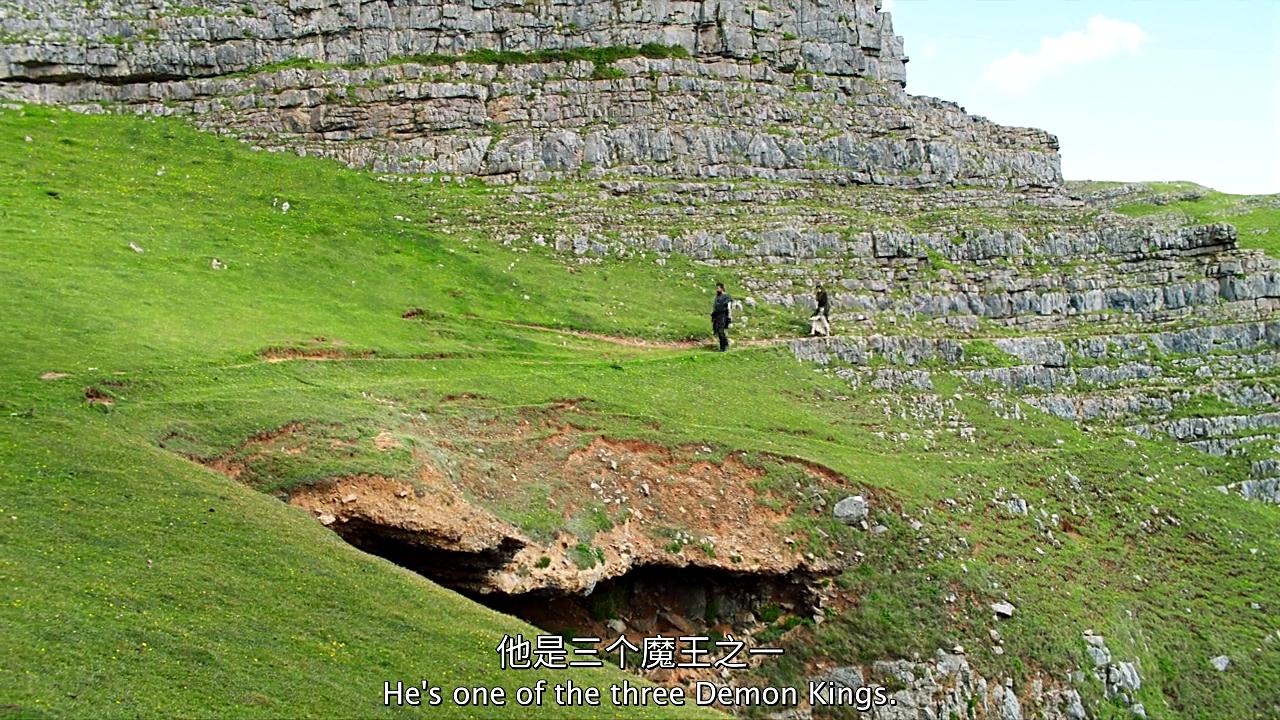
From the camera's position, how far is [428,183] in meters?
51.4

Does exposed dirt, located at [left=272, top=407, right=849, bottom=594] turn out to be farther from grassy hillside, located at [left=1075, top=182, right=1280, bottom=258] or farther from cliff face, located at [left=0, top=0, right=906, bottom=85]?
grassy hillside, located at [left=1075, top=182, right=1280, bottom=258]

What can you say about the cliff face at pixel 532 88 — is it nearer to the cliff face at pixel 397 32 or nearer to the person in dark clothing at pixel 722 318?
the cliff face at pixel 397 32

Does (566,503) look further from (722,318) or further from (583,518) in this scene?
(722,318)

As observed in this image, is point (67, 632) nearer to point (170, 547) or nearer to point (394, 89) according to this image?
point (170, 547)

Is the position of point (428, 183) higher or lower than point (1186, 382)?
higher

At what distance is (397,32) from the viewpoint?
57.3 m

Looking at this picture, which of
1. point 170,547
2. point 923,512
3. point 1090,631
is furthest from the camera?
point 923,512

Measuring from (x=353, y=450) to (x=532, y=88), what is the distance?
115 feet

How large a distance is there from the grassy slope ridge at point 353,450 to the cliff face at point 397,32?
5102mm

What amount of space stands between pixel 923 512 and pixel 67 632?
74.0 ft

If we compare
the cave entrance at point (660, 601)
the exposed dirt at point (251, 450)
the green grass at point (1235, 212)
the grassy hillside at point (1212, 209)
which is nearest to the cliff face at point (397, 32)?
the grassy hillside at point (1212, 209)

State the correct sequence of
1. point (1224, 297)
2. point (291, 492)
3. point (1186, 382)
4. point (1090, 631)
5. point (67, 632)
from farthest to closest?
point (1224, 297) < point (1186, 382) < point (1090, 631) < point (291, 492) < point (67, 632)

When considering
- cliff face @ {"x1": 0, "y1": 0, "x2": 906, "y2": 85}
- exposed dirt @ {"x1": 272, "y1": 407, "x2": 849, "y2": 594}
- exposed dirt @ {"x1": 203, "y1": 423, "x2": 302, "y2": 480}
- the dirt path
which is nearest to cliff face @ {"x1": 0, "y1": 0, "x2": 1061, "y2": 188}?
cliff face @ {"x1": 0, "y1": 0, "x2": 906, "y2": 85}

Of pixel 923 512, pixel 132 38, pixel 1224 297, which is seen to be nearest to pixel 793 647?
pixel 923 512
